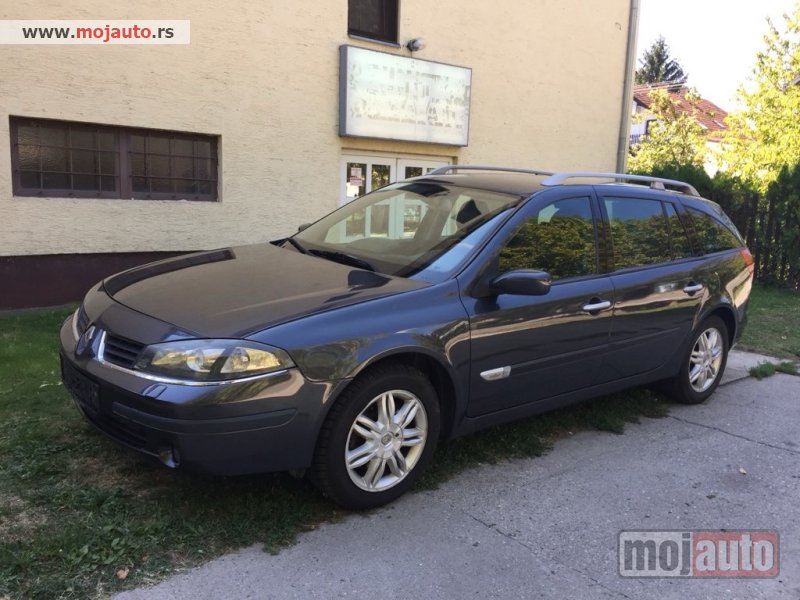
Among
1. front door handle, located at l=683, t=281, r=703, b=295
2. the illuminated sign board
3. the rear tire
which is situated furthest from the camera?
the illuminated sign board

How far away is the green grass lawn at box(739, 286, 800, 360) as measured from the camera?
733 centimetres

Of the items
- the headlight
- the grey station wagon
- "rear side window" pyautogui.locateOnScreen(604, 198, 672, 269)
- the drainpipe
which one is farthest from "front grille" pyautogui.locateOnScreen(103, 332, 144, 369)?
the drainpipe

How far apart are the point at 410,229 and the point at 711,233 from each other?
2595 millimetres

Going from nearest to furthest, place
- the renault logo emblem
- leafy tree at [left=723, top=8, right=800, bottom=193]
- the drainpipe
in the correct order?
the renault logo emblem < the drainpipe < leafy tree at [left=723, top=8, right=800, bottom=193]

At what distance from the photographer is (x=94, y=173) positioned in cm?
739

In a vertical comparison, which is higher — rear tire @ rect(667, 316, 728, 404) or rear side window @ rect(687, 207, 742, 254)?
rear side window @ rect(687, 207, 742, 254)

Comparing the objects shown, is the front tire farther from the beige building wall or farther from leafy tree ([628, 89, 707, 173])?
leafy tree ([628, 89, 707, 173])

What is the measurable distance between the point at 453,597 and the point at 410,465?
0.80m

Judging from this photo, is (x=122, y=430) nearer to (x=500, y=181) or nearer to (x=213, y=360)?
(x=213, y=360)

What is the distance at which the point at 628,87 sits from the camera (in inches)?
513

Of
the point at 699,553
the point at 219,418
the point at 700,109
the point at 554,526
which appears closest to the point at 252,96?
the point at 219,418

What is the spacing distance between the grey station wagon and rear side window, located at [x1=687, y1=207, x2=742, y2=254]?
4cm

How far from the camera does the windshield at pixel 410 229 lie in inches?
150

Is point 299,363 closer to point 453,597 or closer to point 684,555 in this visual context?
point 453,597
